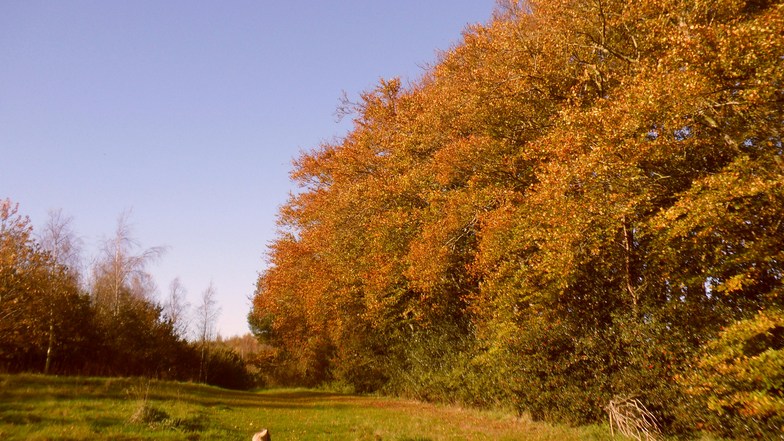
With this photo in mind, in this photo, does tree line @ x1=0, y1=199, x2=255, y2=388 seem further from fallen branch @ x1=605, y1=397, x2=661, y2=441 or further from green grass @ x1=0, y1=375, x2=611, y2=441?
fallen branch @ x1=605, y1=397, x2=661, y2=441

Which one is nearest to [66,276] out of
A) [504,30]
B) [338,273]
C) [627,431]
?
[338,273]

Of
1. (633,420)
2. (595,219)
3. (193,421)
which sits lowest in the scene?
(633,420)

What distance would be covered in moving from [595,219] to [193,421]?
1199 centimetres

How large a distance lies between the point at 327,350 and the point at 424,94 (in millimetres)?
23075

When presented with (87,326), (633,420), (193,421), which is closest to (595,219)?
(633,420)

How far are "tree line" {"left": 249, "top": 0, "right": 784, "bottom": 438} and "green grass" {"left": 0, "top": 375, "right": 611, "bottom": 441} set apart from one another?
189 cm

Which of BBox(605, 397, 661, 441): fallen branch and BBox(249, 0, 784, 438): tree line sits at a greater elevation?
BBox(249, 0, 784, 438): tree line

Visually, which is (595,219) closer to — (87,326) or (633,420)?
(633,420)

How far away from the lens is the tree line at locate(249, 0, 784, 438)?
33.7 feet

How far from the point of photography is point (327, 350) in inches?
1535

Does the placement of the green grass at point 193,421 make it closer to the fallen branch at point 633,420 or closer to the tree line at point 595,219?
the fallen branch at point 633,420

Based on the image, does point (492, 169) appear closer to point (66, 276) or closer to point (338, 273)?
point (338, 273)

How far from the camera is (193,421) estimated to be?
42.0 feet

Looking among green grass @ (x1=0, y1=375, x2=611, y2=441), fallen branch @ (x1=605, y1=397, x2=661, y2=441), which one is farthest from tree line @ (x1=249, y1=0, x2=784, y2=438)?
green grass @ (x1=0, y1=375, x2=611, y2=441)
